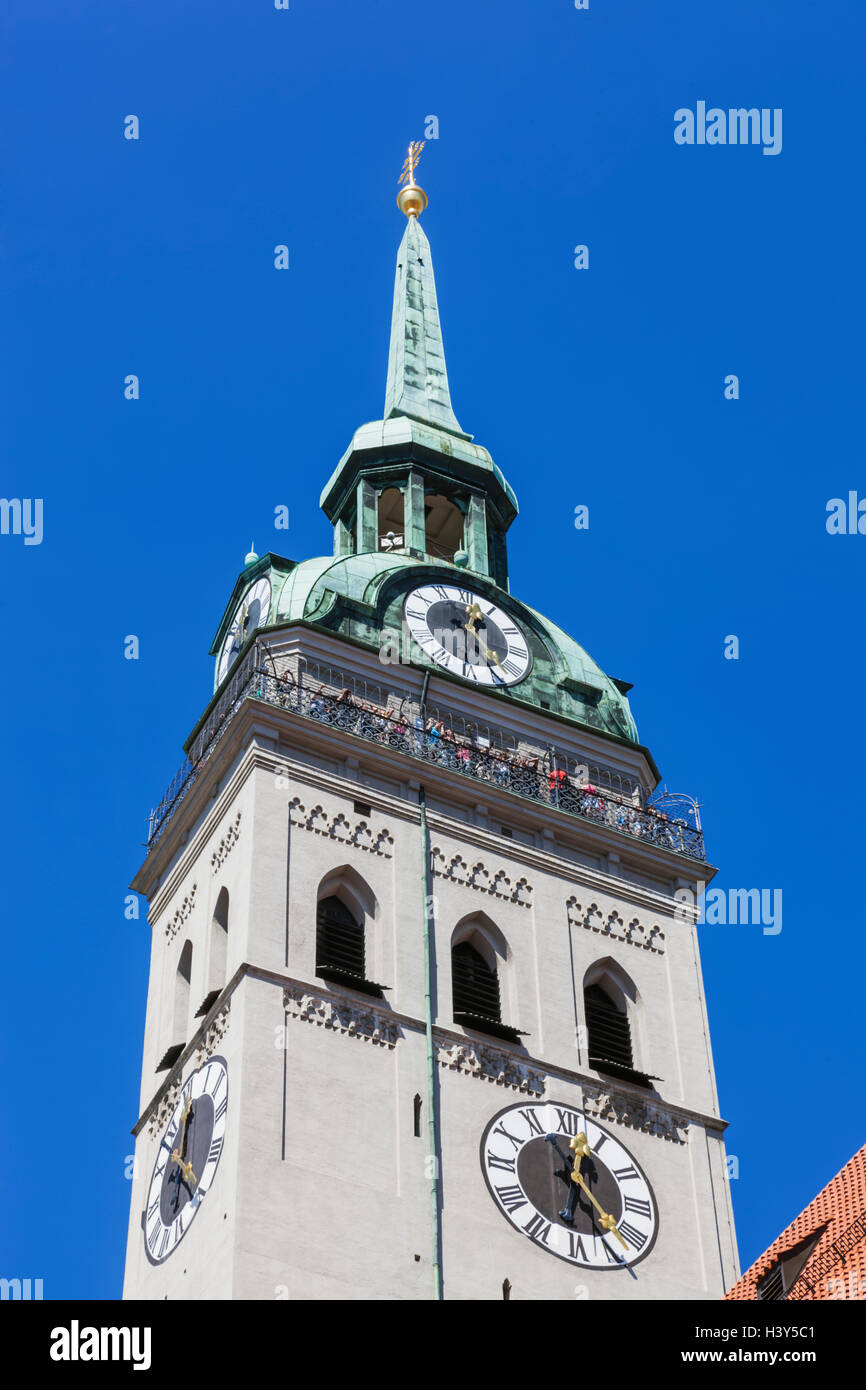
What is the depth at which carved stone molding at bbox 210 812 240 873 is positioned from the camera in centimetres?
4122

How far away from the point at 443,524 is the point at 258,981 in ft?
58.2

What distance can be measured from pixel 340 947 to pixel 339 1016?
5.56ft

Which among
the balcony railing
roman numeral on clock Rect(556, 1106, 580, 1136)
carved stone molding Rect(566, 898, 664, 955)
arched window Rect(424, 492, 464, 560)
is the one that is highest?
arched window Rect(424, 492, 464, 560)

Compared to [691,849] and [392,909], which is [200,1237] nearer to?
[392,909]

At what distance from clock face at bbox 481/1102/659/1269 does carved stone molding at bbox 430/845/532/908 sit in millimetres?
4206

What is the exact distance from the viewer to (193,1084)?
1540 inches

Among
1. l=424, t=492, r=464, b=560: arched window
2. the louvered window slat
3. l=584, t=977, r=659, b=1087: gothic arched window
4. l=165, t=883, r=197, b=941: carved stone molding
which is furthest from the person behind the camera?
l=424, t=492, r=464, b=560: arched window

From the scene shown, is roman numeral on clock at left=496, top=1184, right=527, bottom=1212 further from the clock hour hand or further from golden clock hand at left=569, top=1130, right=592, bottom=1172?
golden clock hand at left=569, top=1130, right=592, bottom=1172

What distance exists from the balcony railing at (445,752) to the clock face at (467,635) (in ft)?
5.31

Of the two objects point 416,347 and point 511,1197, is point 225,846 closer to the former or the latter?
point 511,1197

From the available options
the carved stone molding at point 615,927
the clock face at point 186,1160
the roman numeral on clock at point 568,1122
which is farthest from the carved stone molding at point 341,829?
the roman numeral on clock at point 568,1122

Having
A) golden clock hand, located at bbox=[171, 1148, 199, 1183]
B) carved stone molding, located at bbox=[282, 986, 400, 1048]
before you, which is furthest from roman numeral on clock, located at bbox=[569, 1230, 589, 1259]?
golden clock hand, located at bbox=[171, 1148, 199, 1183]

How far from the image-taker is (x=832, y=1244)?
3061 centimetres
